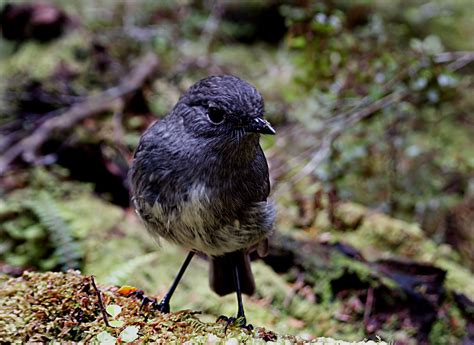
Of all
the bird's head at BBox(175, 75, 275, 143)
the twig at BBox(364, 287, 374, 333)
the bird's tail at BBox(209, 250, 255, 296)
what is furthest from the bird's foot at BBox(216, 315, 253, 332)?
the twig at BBox(364, 287, 374, 333)

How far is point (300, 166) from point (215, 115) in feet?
11.2

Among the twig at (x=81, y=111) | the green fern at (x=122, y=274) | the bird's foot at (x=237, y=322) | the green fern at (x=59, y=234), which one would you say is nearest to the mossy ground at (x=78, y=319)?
the bird's foot at (x=237, y=322)

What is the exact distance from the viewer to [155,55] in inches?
302

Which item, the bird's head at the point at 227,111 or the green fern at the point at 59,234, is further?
the green fern at the point at 59,234

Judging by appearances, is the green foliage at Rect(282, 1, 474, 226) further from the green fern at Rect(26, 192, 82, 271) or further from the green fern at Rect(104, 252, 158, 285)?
the green fern at Rect(26, 192, 82, 271)

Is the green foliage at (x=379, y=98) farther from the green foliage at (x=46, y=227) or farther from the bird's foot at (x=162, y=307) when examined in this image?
the bird's foot at (x=162, y=307)

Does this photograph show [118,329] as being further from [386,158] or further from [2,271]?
[386,158]

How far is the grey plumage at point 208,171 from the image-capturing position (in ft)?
8.81

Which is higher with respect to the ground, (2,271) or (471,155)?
(471,155)

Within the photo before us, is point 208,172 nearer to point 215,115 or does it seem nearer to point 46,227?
point 215,115

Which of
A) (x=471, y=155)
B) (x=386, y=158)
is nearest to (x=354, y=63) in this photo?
(x=386, y=158)

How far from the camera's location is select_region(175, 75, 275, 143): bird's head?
2672mm

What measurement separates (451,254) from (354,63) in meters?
2.55

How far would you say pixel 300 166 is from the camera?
6.08 m
